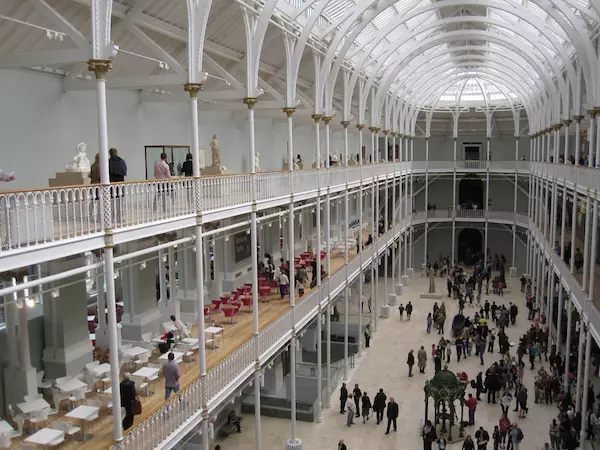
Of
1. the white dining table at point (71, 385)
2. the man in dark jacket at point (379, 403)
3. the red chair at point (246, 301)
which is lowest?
the man in dark jacket at point (379, 403)

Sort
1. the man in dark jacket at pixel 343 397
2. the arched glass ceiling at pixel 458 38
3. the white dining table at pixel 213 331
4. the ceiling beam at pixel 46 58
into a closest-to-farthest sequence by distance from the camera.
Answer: the ceiling beam at pixel 46 58 < the white dining table at pixel 213 331 < the arched glass ceiling at pixel 458 38 < the man in dark jacket at pixel 343 397

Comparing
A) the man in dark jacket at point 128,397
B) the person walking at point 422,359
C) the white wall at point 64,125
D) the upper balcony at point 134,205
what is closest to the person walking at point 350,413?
the person walking at point 422,359

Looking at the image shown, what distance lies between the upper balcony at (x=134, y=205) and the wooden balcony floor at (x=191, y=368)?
319cm

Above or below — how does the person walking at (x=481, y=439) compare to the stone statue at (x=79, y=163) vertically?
below

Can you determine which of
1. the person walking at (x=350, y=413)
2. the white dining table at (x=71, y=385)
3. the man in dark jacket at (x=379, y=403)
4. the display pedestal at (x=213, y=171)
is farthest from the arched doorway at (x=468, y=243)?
the white dining table at (x=71, y=385)

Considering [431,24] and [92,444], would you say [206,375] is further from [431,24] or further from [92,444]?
[431,24]

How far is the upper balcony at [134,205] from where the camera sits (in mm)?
7664

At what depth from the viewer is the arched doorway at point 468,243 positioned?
152 feet

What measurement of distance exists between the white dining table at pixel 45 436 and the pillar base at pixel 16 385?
117 inches

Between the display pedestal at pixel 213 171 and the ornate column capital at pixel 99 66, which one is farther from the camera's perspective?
the display pedestal at pixel 213 171

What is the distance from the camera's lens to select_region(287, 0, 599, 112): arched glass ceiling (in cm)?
1895

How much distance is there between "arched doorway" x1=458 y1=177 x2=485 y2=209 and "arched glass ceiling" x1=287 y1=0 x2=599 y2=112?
6440mm

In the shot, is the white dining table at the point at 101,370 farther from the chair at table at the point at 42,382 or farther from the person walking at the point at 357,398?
the person walking at the point at 357,398

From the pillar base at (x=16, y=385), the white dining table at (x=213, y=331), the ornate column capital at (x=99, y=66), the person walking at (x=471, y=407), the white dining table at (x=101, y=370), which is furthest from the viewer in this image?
the person walking at (x=471, y=407)
